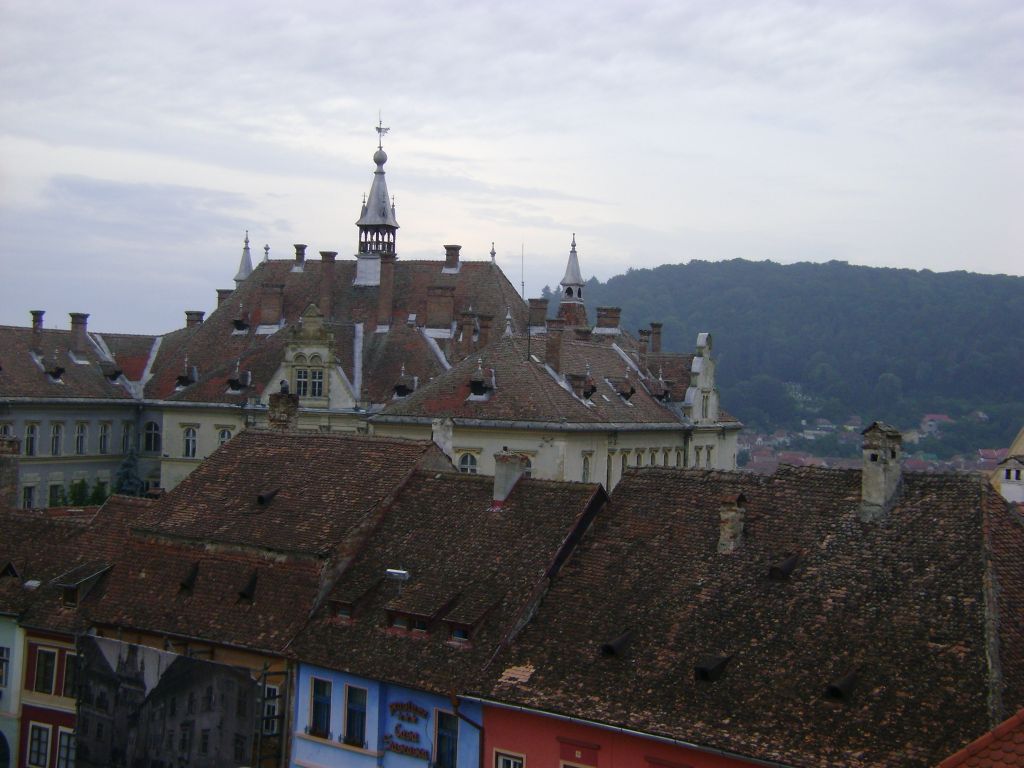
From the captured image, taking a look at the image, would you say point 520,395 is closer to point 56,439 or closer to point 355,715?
point 355,715

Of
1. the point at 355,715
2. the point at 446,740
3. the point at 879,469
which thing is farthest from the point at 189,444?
the point at 879,469

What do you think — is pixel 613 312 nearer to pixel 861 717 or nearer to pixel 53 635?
pixel 53 635

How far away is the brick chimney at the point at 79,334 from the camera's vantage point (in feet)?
244

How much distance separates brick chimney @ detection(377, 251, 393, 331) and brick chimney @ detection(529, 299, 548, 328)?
725 centimetres

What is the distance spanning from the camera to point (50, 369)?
232ft

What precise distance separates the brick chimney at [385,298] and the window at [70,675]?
118 feet

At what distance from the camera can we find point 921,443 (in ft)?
388

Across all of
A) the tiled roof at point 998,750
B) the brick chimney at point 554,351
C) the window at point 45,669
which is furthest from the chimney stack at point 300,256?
the tiled roof at point 998,750

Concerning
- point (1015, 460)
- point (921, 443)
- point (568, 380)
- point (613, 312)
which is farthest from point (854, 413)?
point (568, 380)

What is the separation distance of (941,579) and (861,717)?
3523 millimetres

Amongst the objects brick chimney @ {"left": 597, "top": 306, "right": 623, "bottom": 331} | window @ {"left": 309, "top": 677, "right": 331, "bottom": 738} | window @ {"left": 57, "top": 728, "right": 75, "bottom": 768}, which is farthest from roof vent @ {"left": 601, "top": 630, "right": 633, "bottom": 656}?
brick chimney @ {"left": 597, "top": 306, "right": 623, "bottom": 331}

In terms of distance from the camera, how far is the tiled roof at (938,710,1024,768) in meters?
16.8

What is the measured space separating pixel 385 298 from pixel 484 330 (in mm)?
6089

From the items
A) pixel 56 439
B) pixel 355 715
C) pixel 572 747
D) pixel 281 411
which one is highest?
pixel 281 411
